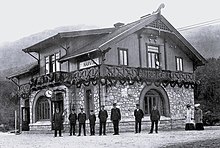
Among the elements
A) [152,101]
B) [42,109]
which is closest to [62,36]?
[42,109]

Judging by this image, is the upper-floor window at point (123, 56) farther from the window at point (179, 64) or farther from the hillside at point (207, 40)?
the hillside at point (207, 40)

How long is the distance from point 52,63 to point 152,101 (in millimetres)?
7103

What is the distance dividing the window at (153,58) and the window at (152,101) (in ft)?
→ 5.35

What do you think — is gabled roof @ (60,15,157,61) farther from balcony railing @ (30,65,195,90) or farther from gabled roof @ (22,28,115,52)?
balcony railing @ (30,65,195,90)

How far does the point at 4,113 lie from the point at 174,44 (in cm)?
2386

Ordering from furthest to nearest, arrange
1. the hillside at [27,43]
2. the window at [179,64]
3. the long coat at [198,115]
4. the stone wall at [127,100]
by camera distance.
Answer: the hillside at [27,43]
the window at [179,64]
the stone wall at [127,100]
the long coat at [198,115]

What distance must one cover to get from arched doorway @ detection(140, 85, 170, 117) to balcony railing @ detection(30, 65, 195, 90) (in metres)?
0.58

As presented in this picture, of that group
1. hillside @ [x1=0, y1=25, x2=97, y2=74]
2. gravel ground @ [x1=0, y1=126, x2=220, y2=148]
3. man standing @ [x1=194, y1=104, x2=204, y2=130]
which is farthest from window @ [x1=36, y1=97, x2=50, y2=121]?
hillside @ [x1=0, y1=25, x2=97, y2=74]

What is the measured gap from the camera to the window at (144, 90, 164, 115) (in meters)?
24.0

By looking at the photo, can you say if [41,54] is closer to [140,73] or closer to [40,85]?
[40,85]

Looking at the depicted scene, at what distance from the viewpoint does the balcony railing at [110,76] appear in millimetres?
21828

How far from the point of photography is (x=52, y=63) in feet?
86.1

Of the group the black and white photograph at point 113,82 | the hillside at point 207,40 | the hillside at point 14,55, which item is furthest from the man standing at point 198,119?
the hillside at point 14,55

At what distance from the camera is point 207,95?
38.8m
